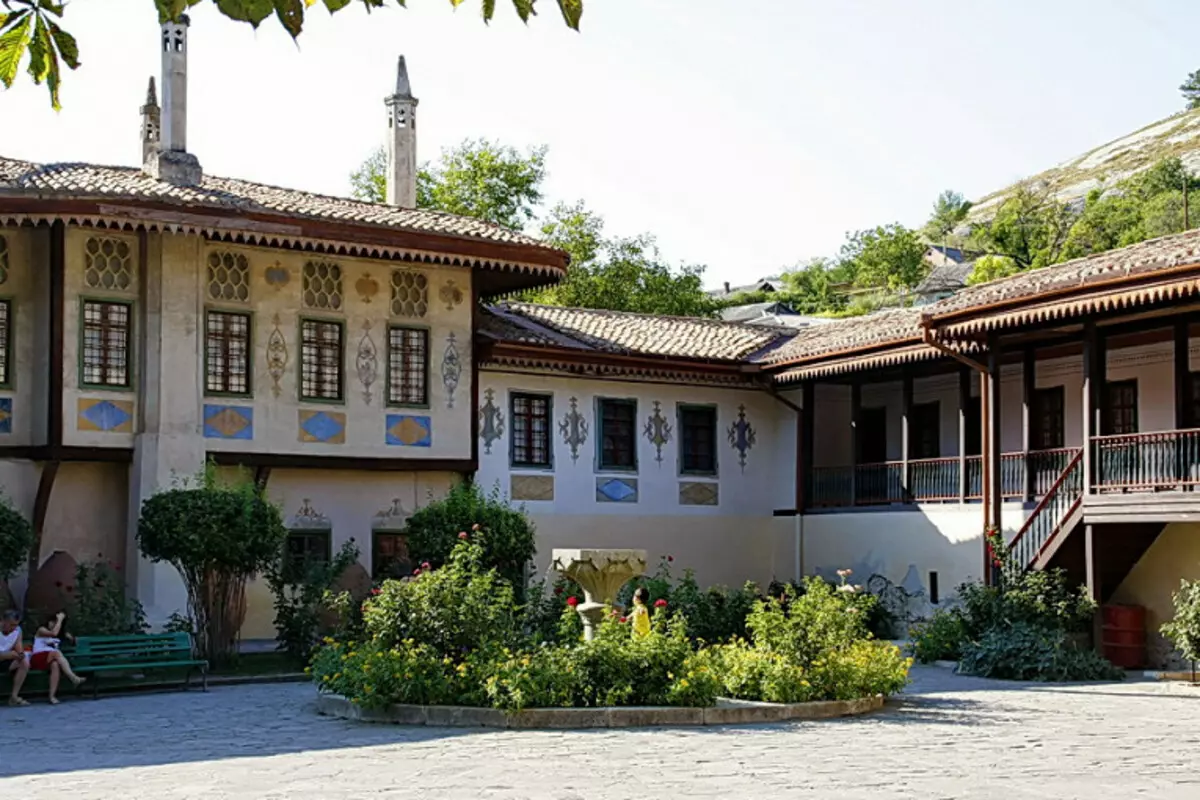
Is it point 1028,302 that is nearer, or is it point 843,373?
point 1028,302

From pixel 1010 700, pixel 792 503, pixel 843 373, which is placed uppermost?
pixel 843 373

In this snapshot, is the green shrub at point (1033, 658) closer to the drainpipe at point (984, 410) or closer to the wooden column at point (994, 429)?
the drainpipe at point (984, 410)

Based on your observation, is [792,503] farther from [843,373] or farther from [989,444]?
[989,444]

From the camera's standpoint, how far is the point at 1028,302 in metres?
19.4

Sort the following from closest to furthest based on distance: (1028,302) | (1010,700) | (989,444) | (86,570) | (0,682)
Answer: (1010,700), (0,682), (86,570), (1028,302), (989,444)

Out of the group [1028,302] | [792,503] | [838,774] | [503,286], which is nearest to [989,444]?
[1028,302]

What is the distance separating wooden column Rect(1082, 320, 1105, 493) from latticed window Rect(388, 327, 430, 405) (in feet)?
27.4

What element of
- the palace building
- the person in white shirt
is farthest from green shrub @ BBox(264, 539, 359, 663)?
the person in white shirt

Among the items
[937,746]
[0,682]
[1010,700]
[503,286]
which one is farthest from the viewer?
[503,286]

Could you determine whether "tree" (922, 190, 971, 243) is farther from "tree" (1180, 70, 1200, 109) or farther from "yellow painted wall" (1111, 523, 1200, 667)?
"yellow painted wall" (1111, 523, 1200, 667)

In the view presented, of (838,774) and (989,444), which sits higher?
(989,444)

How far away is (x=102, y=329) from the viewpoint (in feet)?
65.5

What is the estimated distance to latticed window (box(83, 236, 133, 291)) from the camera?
1997 cm

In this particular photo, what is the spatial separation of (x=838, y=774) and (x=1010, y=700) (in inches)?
224
